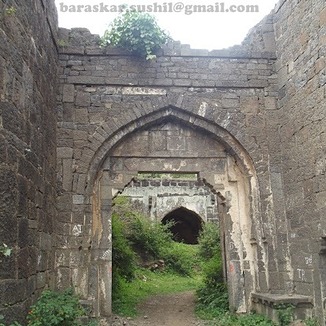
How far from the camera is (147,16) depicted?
7164mm

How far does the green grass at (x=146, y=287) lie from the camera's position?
330 inches

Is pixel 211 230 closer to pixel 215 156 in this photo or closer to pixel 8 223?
pixel 215 156

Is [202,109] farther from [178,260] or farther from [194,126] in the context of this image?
[178,260]

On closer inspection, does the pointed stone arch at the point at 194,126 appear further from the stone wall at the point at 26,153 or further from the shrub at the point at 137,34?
the stone wall at the point at 26,153

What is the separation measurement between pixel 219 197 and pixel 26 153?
3933mm

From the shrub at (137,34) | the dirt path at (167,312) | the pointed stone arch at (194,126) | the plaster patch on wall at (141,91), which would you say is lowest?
the dirt path at (167,312)

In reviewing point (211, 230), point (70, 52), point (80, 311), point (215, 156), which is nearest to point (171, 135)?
point (215, 156)

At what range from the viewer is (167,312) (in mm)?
8492

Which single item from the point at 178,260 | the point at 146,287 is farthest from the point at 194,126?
the point at 178,260

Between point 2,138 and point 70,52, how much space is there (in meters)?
3.57

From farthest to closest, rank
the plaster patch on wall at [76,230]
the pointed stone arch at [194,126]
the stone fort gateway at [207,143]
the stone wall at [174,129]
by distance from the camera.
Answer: the pointed stone arch at [194,126], the stone wall at [174,129], the plaster patch on wall at [76,230], the stone fort gateway at [207,143]

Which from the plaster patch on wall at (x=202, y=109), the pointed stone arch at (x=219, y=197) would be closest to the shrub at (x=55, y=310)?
the pointed stone arch at (x=219, y=197)

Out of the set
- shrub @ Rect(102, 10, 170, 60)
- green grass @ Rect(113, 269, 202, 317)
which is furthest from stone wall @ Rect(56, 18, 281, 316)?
green grass @ Rect(113, 269, 202, 317)

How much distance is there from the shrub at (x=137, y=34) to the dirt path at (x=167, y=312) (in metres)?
4.62
